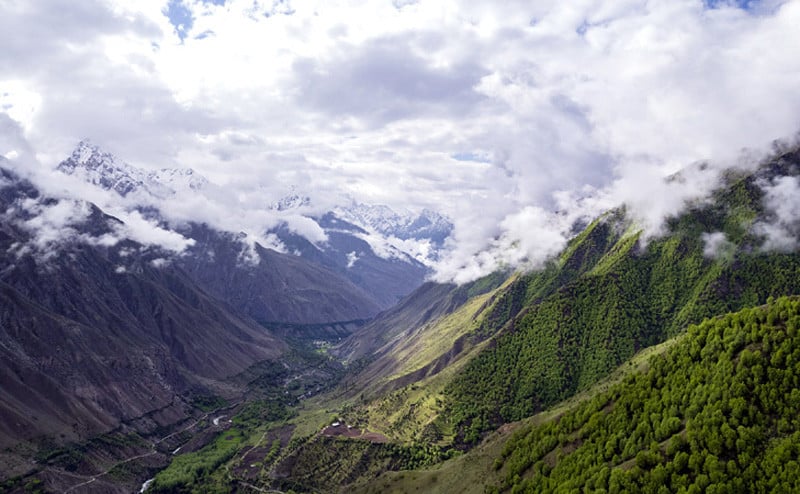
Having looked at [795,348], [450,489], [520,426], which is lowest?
[450,489]

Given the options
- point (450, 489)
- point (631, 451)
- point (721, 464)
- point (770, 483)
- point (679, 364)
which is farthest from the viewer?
point (450, 489)

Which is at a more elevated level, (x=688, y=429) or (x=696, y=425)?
(x=696, y=425)

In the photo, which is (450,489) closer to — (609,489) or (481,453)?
(481,453)

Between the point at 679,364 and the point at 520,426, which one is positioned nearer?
the point at 679,364

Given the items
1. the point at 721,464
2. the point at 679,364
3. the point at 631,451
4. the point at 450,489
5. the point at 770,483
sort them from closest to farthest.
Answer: the point at 770,483, the point at 721,464, the point at 631,451, the point at 679,364, the point at 450,489

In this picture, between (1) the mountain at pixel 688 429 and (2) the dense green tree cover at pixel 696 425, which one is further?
(1) the mountain at pixel 688 429

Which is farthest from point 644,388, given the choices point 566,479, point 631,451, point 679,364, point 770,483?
point 770,483

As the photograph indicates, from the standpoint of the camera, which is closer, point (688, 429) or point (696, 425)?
point (696, 425)

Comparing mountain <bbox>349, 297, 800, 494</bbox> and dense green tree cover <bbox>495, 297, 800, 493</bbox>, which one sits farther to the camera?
mountain <bbox>349, 297, 800, 494</bbox>
